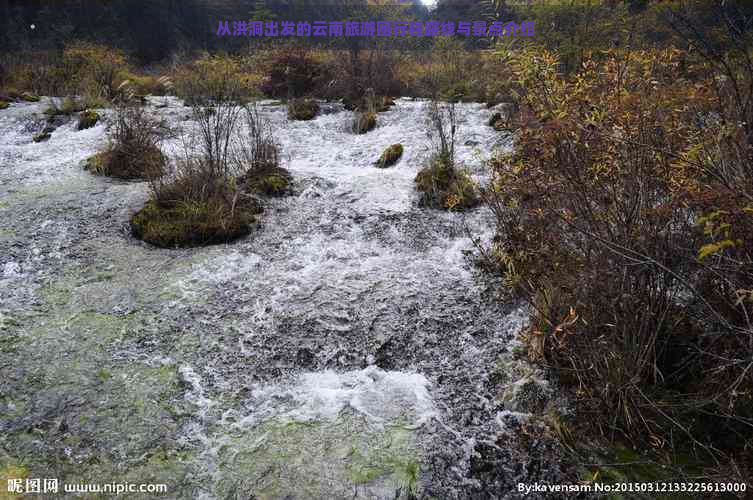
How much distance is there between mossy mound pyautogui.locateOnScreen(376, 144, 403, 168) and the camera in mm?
6730

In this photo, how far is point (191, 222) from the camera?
14.8 feet

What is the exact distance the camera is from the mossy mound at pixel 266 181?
5.60 m

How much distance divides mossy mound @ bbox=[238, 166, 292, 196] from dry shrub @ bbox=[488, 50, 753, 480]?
12.4ft

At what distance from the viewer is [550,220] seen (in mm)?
2619

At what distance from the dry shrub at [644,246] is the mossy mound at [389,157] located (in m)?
4.37

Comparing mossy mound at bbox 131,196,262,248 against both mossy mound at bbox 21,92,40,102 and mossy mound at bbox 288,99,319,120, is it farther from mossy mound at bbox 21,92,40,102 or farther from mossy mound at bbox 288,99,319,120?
mossy mound at bbox 21,92,40,102

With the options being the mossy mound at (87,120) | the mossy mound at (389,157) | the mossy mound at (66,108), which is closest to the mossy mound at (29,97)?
the mossy mound at (66,108)

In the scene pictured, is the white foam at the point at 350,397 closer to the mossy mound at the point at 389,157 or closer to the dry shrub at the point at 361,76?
the mossy mound at the point at 389,157

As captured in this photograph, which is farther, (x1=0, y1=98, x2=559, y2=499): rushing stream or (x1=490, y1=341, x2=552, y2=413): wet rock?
(x1=490, y1=341, x2=552, y2=413): wet rock

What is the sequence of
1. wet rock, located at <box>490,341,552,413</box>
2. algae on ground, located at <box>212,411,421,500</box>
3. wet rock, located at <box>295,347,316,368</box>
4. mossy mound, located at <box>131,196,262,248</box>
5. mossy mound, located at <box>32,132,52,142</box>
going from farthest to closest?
mossy mound, located at <box>32,132,52,142</box> → mossy mound, located at <box>131,196,262,248</box> → wet rock, located at <box>295,347,316,368</box> → wet rock, located at <box>490,341,552,413</box> → algae on ground, located at <box>212,411,421,500</box>

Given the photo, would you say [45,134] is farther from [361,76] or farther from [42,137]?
[361,76]

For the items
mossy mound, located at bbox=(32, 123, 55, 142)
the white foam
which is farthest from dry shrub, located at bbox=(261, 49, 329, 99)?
the white foam

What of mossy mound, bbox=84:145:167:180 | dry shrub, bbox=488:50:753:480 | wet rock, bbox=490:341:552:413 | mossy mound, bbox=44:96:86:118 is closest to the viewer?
dry shrub, bbox=488:50:753:480

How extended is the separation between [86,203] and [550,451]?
5.27 meters
